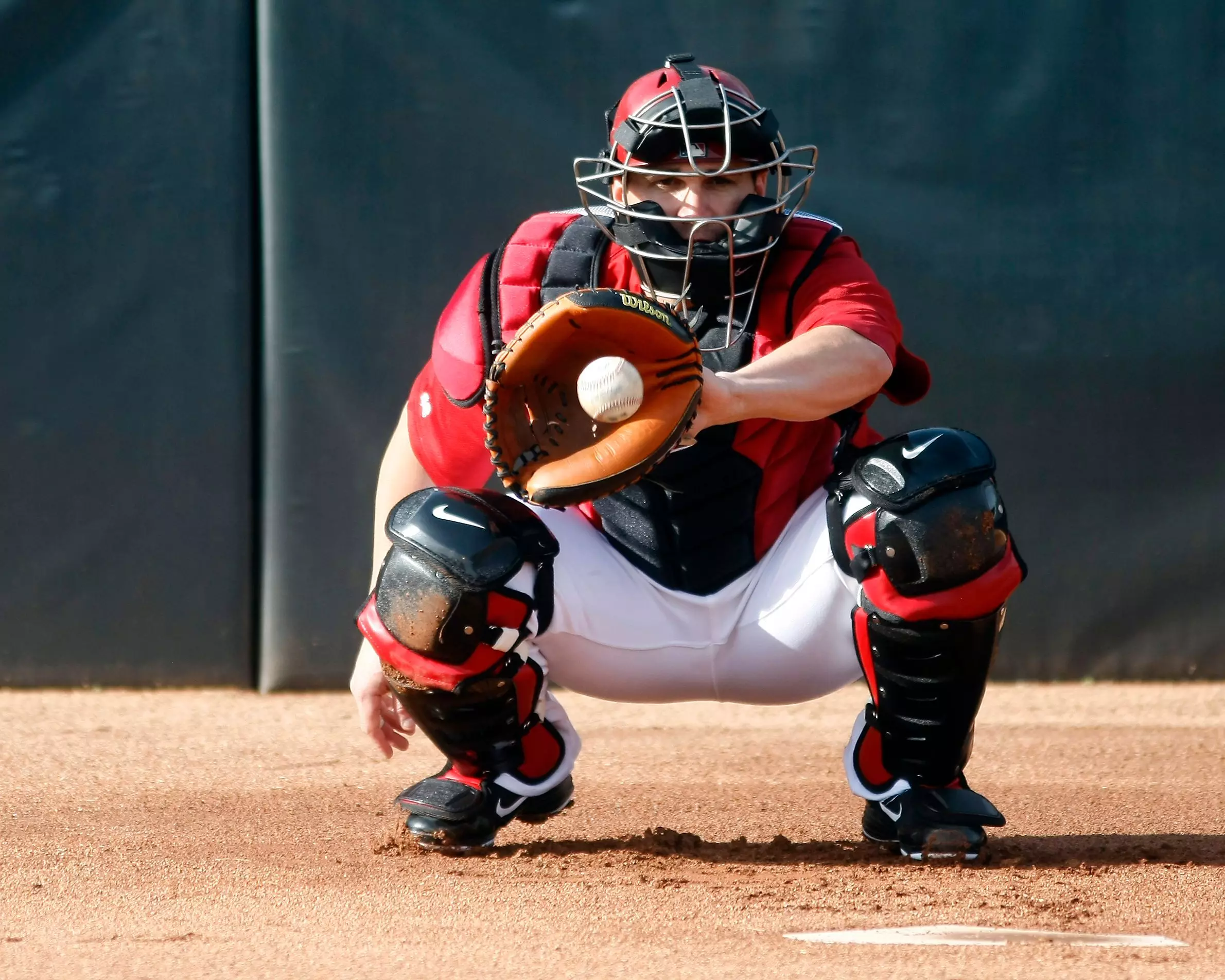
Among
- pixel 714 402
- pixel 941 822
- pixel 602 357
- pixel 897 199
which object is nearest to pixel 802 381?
pixel 714 402

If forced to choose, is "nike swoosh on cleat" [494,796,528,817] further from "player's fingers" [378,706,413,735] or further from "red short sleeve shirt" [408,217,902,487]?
"red short sleeve shirt" [408,217,902,487]

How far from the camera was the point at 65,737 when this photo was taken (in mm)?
3307

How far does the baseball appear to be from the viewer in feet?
6.29

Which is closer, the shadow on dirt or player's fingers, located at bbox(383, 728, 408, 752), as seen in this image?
the shadow on dirt

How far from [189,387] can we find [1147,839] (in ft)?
8.43

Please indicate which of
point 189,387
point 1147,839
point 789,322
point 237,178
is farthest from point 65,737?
point 1147,839

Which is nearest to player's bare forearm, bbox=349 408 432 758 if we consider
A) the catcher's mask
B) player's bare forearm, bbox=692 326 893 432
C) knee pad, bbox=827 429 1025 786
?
the catcher's mask

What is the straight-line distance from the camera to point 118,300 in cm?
379

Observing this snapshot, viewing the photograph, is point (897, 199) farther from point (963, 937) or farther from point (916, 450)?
point (963, 937)

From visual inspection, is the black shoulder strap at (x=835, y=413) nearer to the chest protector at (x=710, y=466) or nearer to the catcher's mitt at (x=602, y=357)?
the chest protector at (x=710, y=466)

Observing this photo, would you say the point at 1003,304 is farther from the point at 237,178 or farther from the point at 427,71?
the point at 237,178

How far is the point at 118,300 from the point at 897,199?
201 cm

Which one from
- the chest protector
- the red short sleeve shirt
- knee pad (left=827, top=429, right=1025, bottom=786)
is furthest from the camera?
the chest protector

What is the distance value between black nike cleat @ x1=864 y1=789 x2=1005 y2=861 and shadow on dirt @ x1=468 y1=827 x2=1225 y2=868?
29 mm
